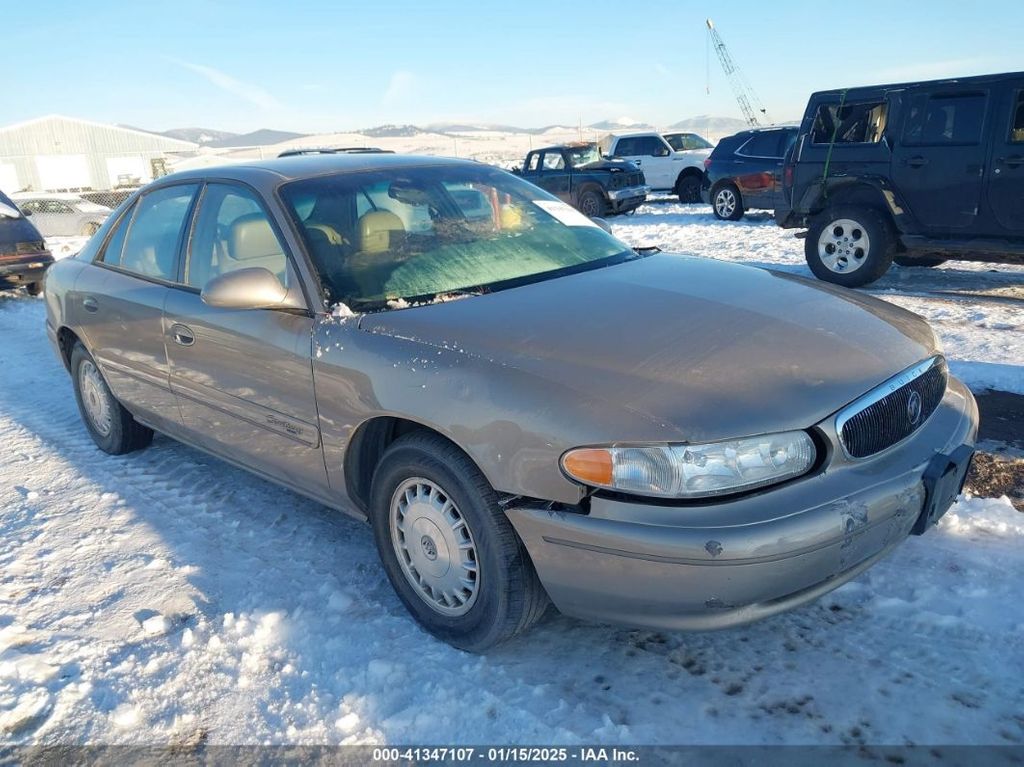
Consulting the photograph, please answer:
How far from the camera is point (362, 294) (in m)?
2.99

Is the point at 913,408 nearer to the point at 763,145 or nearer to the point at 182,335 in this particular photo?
the point at 182,335

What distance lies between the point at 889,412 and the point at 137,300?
11.3ft

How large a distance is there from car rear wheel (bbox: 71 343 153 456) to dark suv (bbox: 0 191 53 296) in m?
6.97

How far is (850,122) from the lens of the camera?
7980 millimetres

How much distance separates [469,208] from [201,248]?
1.27 metres

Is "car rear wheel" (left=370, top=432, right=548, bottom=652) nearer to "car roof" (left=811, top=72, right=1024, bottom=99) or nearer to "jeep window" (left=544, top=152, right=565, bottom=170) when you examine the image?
"car roof" (left=811, top=72, right=1024, bottom=99)

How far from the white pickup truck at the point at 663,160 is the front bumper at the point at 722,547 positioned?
→ 693 inches

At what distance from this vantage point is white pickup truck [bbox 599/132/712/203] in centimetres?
1898

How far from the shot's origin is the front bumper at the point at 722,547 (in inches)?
83.3

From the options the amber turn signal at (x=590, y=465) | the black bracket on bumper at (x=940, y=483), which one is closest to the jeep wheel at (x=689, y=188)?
the black bracket on bumper at (x=940, y=483)

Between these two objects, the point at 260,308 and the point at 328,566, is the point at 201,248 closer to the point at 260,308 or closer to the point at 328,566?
Result: the point at 260,308

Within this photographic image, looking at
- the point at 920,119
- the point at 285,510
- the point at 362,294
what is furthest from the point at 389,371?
the point at 920,119

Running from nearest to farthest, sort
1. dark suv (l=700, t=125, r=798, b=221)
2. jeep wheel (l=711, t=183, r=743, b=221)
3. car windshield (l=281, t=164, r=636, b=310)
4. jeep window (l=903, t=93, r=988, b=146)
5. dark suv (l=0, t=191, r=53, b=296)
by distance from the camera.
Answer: car windshield (l=281, t=164, r=636, b=310)
jeep window (l=903, t=93, r=988, b=146)
dark suv (l=0, t=191, r=53, b=296)
dark suv (l=700, t=125, r=798, b=221)
jeep wheel (l=711, t=183, r=743, b=221)

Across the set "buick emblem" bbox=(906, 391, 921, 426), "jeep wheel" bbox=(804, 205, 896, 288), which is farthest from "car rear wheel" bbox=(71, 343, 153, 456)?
"jeep wheel" bbox=(804, 205, 896, 288)
